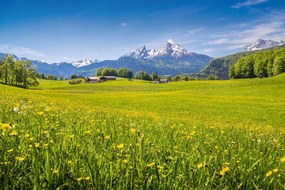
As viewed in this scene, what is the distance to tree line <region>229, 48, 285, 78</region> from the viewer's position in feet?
402

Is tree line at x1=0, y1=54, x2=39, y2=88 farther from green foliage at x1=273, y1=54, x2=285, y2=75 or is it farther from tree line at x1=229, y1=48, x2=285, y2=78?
tree line at x1=229, y1=48, x2=285, y2=78

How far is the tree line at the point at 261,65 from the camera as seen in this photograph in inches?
4825

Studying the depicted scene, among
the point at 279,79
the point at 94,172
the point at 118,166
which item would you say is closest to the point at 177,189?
the point at 118,166

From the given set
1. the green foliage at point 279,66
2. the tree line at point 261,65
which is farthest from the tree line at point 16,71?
the tree line at point 261,65

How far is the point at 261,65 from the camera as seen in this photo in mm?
138250

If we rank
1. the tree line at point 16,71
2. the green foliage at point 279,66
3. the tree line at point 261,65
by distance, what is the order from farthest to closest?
the tree line at point 261,65 < the green foliage at point 279,66 < the tree line at point 16,71

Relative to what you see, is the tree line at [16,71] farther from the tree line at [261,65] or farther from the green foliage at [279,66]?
the tree line at [261,65]

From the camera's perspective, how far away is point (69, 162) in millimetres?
3285

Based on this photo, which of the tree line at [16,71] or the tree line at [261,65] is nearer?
the tree line at [16,71]

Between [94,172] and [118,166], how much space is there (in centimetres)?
35

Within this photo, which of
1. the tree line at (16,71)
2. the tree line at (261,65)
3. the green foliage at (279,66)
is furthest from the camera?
the tree line at (261,65)

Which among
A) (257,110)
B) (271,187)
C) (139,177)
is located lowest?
(257,110)

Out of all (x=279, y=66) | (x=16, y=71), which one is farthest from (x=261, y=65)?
(x=16, y=71)

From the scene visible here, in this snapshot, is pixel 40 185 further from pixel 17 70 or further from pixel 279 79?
pixel 17 70
